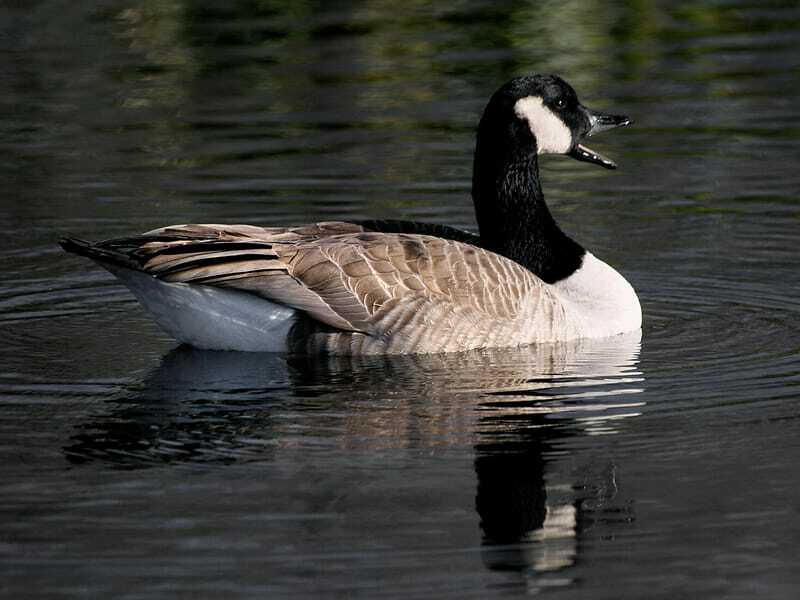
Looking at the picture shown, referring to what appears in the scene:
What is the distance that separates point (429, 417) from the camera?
376 inches

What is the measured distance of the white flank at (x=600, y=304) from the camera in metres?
11.7

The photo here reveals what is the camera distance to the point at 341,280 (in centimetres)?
1111

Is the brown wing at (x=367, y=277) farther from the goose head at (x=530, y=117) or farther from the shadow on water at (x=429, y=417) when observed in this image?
the goose head at (x=530, y=117)

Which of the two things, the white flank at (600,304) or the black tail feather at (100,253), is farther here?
the white flank at (600,304)

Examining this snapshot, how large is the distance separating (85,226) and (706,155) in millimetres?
6069

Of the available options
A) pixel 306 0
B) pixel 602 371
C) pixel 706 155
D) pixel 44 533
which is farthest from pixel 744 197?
pixel 306 0

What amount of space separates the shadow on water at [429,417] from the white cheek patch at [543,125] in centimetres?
154

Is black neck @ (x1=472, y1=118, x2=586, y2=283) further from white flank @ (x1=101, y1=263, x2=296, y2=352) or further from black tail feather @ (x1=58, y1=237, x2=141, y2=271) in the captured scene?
black tail feather @ (x1=58, y1=237, x2=141, y2=271)

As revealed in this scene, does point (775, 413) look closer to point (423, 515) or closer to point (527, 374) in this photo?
point (527, 374)

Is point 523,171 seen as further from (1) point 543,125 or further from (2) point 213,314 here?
(2) point 213,314

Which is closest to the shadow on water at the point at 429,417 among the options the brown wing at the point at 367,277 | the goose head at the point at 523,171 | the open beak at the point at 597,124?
the brown wing at the point at 367,277

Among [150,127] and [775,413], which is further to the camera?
[150,127]

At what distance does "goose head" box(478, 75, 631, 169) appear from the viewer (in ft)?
38.8

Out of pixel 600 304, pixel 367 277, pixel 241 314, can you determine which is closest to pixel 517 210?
pixel 600 304
